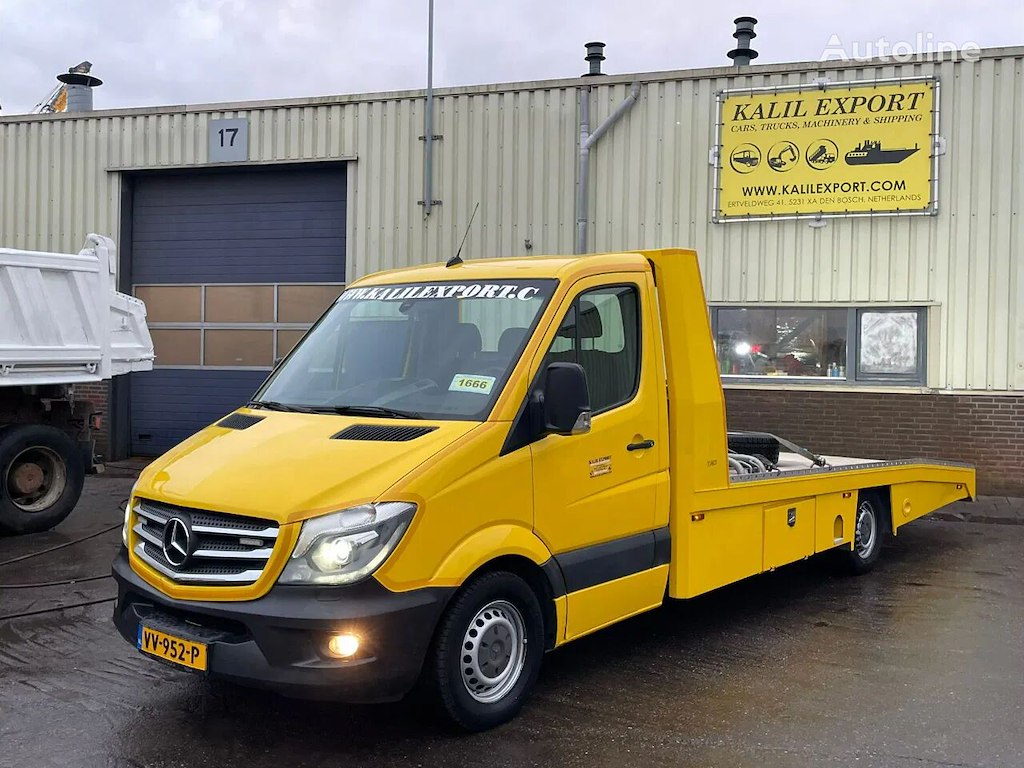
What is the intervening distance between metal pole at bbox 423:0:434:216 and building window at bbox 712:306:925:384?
419cm

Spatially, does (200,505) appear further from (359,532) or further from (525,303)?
(525,303)

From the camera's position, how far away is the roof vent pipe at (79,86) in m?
15.8

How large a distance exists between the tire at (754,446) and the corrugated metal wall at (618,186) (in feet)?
18.1

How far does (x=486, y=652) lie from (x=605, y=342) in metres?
1.72

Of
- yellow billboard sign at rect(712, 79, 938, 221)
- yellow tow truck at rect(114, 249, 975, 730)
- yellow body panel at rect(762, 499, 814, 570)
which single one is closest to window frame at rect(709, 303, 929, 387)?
yellow billboard sign at rect(712, 79, 938, 221)

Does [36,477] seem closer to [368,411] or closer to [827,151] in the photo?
[368,411]

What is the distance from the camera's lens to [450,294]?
521cm

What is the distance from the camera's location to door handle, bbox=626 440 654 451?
5035 millimetres

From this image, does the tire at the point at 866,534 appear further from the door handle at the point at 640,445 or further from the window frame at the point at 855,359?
the window frame at the point at 855,359

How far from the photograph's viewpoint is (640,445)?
5098 mm

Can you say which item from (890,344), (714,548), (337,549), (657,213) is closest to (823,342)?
(890,344)

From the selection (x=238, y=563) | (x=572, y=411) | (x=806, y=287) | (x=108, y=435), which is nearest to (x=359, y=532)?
(x=238, y=563)

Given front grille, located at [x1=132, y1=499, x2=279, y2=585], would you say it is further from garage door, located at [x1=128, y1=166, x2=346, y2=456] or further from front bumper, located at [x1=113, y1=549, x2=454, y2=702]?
garage door, located at [x1=128, y1=166, x2=346, y2=456]

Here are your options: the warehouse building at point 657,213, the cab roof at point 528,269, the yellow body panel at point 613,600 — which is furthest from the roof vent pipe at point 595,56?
the yellow body panel at point 613,600
